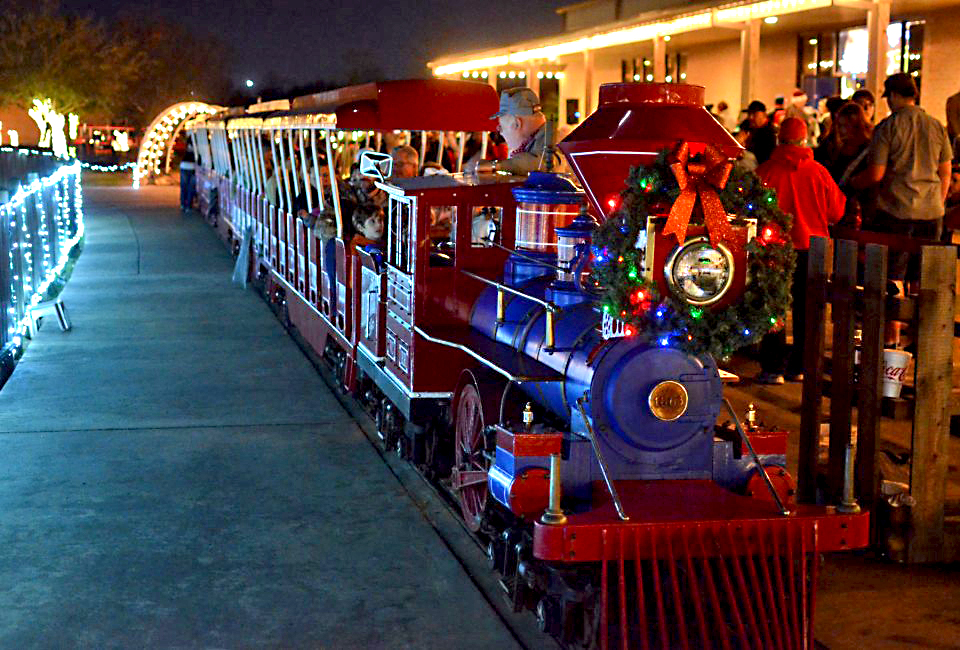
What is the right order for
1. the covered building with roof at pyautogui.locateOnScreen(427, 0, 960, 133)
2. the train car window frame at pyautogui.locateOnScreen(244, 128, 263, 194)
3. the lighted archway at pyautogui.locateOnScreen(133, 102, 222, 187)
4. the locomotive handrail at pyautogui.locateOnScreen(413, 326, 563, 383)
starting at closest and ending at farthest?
the locomotive handrail at pyautogui.locateOnScreen(413, 326, 563, 383) → the train car window frame at pyautogui.locateOnScreen(244, 128, 263, 194) → the covered building with roof at pyautogui.locateOnScreen(427, 0, 960, 133) → the lighted archway at pyautogui.locateOnScreen(133, 102, 222, 187)

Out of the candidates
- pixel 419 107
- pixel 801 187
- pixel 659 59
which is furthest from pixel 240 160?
pixel 801 187

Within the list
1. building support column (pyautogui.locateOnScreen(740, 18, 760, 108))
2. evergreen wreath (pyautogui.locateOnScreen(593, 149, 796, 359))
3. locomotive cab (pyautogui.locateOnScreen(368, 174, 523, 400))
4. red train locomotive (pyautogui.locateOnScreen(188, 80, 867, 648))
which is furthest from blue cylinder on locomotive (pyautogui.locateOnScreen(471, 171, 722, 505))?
building support column (pyautogui.locateOnScreen(740, 18, 760, 108))

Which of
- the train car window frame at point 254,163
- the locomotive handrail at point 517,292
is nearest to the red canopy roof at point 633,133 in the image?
the locomotive handrail at point 517,292

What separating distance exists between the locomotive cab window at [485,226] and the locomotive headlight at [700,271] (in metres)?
2.74

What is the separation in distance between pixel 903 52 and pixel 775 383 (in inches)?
507

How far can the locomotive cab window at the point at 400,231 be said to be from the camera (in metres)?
7.64

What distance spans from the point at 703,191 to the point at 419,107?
576 centimetres

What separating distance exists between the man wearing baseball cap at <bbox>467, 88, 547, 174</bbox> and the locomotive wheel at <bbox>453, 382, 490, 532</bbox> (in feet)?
5.27

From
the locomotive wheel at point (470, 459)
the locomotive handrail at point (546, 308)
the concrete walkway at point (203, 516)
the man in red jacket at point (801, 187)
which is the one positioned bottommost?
the concrete walkway at point (203, 516)

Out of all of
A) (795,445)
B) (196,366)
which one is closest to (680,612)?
(795,445)

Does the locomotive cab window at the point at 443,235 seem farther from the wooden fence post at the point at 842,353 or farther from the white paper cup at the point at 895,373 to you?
the white paper cup at the point at 895,373

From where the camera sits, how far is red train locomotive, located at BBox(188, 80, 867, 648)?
4.78 meters

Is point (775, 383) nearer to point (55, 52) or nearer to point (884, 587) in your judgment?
point (884, 587)

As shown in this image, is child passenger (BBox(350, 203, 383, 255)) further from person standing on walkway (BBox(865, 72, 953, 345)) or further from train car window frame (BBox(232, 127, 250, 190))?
train car window frame (BBox(232, 127, 250, 190))
